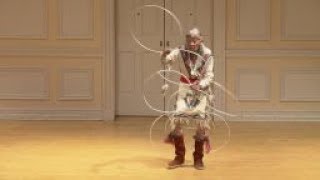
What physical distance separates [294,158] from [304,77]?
9.50ft

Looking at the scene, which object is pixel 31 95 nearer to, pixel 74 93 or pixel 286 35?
pixel 74 93

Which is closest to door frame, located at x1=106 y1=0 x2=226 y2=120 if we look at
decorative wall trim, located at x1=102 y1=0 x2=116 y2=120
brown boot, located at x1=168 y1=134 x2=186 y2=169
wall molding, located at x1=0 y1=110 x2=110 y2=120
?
decorative wall trim, located at x1=102 y1=0 x2=116 y2=120

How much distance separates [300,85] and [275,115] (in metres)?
0.56

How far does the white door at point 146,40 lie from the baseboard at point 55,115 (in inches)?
15.6

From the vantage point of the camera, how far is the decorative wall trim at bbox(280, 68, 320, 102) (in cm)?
875

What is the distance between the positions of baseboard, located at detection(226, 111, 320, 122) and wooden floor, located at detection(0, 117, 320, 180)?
0.56 feet

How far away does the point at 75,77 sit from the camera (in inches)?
347

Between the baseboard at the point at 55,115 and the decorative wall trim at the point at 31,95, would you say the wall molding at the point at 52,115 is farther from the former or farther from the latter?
the decorative wall trim at the point at 31,95

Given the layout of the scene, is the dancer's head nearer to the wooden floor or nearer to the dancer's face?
the dancer's face

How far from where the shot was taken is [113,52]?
344 inches

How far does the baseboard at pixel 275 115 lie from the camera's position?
8.75 metres

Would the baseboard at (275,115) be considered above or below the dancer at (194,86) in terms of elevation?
below

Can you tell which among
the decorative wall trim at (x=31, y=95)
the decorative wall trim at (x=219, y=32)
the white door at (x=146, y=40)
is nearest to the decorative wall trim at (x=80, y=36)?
the white door at (x=146, y=40)

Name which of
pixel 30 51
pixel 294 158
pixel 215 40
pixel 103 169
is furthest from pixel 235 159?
pixel 30 51
